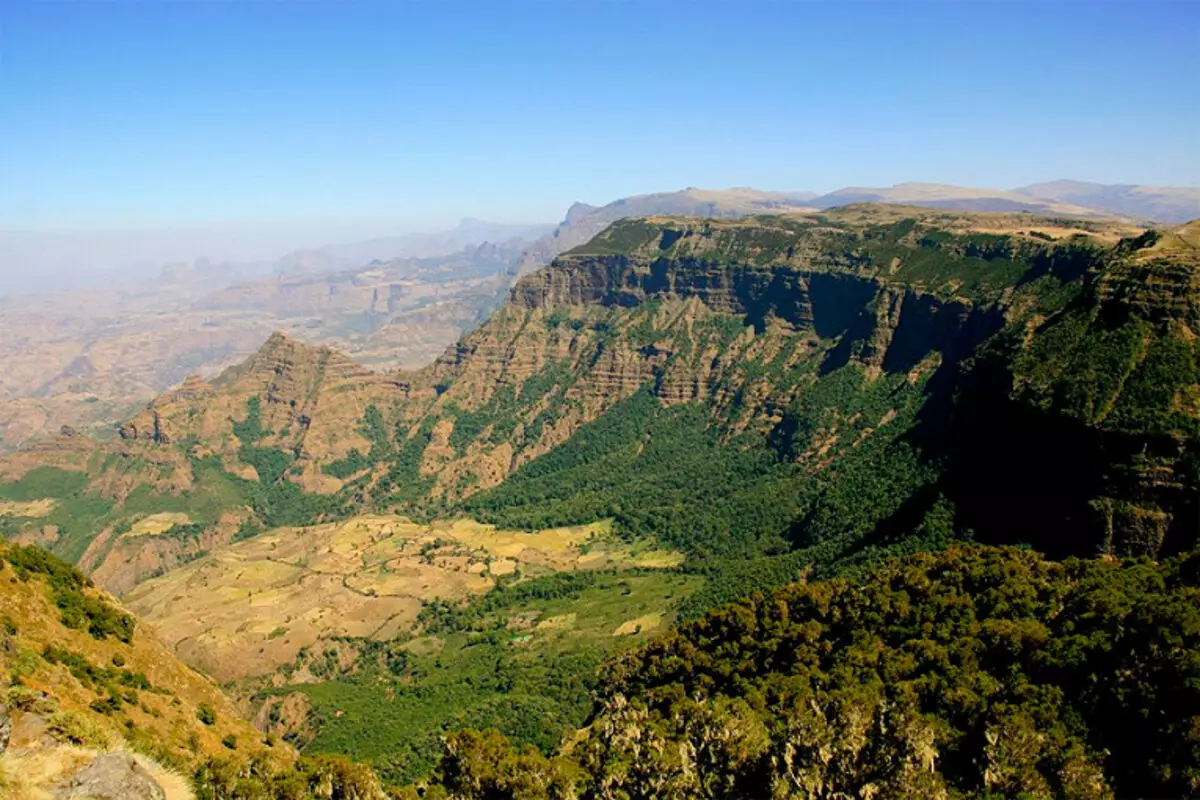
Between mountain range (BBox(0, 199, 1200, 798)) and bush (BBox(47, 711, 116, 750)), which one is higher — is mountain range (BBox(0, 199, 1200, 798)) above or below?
below

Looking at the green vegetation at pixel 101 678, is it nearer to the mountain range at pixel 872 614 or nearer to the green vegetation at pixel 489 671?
the mountain range at pixel 872 614

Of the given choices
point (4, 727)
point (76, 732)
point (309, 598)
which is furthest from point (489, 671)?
point (4, 727)

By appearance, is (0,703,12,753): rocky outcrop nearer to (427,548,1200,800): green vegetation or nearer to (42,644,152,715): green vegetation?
(42,644,152,715): green vegetation

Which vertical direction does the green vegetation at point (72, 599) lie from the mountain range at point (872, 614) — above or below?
above

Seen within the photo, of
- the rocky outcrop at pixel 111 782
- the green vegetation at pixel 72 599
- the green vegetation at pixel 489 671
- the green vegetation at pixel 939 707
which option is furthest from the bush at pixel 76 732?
the green vegetation at pixel 489 671

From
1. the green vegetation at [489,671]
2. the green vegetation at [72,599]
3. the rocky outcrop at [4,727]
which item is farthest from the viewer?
the green vegetation at [489,671]

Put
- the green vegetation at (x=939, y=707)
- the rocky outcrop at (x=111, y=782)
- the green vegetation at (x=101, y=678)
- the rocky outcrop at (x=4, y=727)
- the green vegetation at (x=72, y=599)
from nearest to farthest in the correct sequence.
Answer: the rocky outcrop at (x=111, y=782) → the rocky outcrop at (x=4, y=727) → the green vegetation at (x=101, y=678) → the green vegetation at (x=939, y=707) → the green vegetation at (x=72, y=599)

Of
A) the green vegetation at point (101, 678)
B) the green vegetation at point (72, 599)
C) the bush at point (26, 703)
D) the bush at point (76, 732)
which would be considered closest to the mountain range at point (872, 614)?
the green vegetation at point (72, 599)

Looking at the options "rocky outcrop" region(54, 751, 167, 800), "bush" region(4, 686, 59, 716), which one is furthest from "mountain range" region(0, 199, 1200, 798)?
"rocky outcrop" region(54, 751, 167, 800)

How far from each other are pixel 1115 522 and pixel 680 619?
2645 inches

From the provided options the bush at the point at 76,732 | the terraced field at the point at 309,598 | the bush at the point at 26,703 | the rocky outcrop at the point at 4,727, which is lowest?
the terraced field at the point at 309,598

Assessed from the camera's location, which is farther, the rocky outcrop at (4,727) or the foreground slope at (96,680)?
the foreground slope at (96,680)

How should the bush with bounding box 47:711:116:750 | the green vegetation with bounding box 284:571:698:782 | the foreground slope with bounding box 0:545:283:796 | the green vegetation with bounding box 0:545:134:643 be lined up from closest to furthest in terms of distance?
1. the bush with bounding box 47:711:116:750
2. the foreground slope with bounding box 0:545:283:796
3. the green vegetation with bounding box 0:545:134:643
4. the green vegetation with bounding box 284:571:698:782

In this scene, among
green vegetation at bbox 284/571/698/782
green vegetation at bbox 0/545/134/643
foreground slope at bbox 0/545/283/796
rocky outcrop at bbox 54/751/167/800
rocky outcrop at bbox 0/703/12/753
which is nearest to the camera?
rocky outcrop at bbox 54/751/167/800
